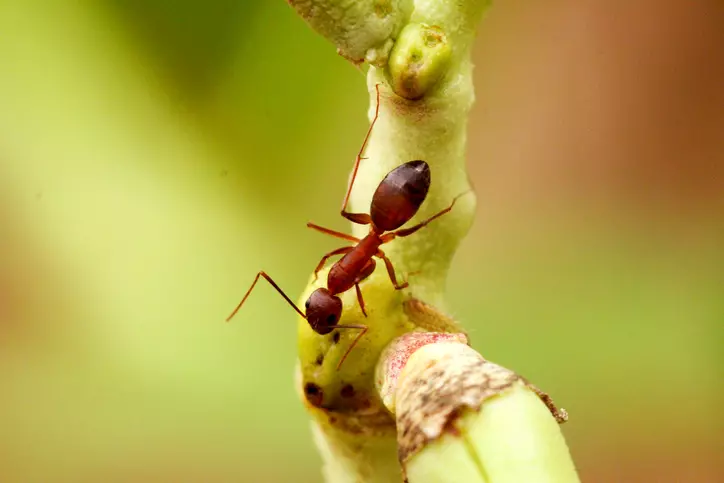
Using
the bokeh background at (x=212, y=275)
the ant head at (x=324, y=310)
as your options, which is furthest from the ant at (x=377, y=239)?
the bokeh background at (x=212, y=275)

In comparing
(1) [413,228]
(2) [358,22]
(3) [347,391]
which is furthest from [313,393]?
(2) [358,22]

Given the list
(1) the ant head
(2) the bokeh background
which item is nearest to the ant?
(1) the ant head

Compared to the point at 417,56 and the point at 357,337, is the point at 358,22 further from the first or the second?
the point at 357,337

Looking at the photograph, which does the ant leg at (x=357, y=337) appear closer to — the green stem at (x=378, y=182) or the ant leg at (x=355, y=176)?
the green stem at (x=378, y=182)

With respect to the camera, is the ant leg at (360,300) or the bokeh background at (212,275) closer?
the ant leg at (360,300)

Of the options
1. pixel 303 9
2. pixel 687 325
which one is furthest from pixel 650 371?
pixel 303 9
